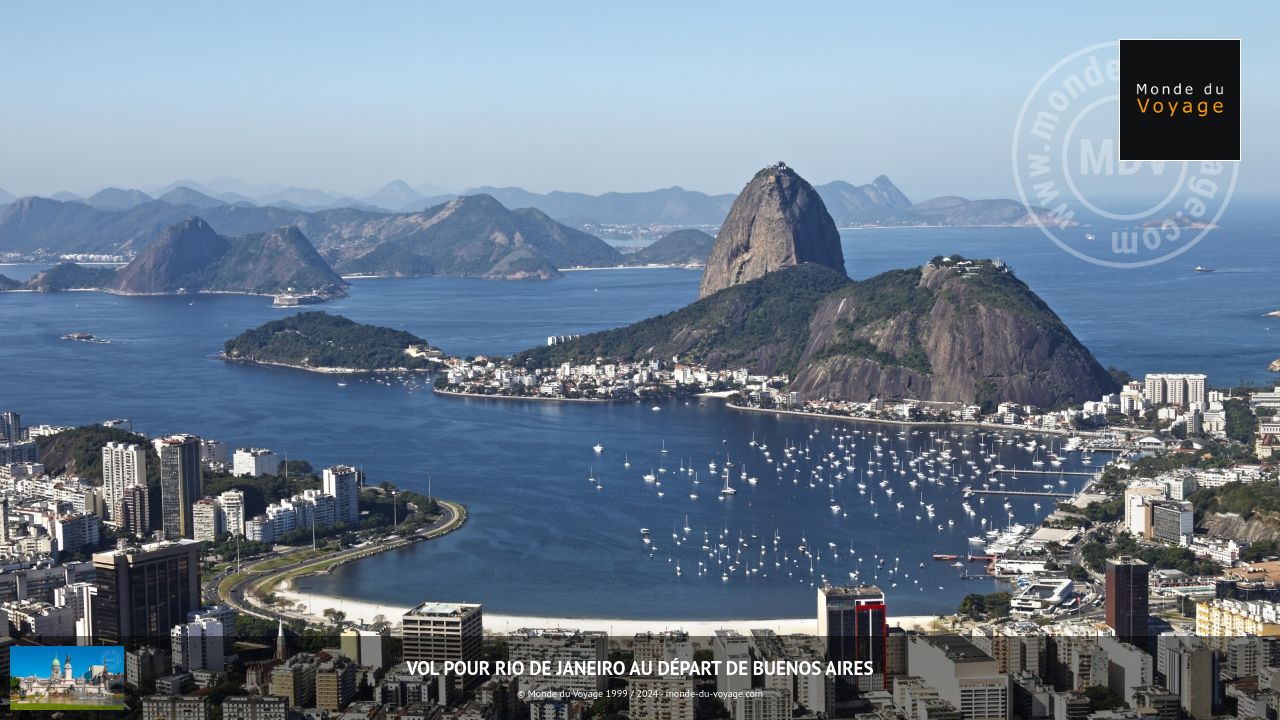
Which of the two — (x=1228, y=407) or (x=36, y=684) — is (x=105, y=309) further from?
(x=36, y=684)

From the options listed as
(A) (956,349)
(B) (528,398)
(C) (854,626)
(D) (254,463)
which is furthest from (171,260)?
(C) (854,626)

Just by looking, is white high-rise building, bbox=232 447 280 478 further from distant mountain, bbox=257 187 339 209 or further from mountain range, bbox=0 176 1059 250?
distant mountain, bbox=257 187 339 209

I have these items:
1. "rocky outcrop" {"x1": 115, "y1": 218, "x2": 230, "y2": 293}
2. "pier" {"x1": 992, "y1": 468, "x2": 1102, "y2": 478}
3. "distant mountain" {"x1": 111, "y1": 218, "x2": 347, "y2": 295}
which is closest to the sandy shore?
"pier" {"x1": 992, "y1": 468, "x2": 1102, "y2": 478}

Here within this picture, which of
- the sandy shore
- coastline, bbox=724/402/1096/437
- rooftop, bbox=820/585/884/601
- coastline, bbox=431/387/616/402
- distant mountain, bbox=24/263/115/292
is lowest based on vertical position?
the sandy shore

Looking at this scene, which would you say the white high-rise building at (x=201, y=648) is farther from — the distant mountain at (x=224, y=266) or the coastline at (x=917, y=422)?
the distant mountain at (x=224, y=266)

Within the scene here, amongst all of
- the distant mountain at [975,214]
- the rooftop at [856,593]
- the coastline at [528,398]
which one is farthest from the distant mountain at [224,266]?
the rooftop at [856,593]

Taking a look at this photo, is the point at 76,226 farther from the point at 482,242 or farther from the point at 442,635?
the point at 442,635
